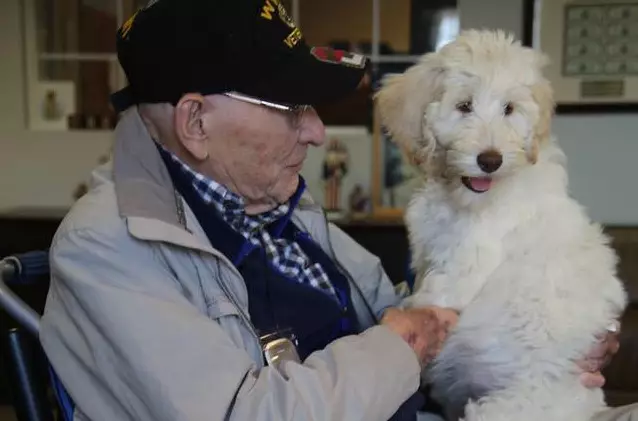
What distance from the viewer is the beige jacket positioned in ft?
3.24

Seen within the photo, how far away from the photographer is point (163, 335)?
0.99 meters

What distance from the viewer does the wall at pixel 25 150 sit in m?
3.53

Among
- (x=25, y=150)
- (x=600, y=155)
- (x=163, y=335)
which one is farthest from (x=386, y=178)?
(x=163, y=335)

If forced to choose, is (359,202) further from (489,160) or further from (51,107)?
(489,160)

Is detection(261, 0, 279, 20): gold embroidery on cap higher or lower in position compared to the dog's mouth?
higher

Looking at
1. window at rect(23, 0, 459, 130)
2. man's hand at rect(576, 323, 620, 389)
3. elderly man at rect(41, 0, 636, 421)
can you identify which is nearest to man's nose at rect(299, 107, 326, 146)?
elderly man at rect(41, 0, 636, 421)

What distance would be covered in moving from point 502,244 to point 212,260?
61 cm

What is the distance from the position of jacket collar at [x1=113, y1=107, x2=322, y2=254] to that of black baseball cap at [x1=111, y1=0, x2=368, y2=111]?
0.07m

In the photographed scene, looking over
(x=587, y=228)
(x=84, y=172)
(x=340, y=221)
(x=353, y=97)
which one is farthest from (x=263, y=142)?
(x=84, y=172)

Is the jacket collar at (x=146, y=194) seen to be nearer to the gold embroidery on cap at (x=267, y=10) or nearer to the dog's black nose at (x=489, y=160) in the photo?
the gold embroidery on cap at (x=267, y=10)

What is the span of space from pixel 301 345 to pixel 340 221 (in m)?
1.98

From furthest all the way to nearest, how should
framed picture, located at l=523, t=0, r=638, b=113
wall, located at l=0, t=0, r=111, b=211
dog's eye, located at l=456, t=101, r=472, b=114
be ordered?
wall, located at l=0, t=0, r=111, b=211, framed picture, located at l=523, t=0, r=638, b=113, dog's eye, located at l=456, t=101, r=472, b=114

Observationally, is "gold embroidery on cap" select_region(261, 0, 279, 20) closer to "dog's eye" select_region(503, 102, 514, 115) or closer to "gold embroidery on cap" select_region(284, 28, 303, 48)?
"gold embroidery on cap" select_region(284, 28, 303, 48)

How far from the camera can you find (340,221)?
3246mm
